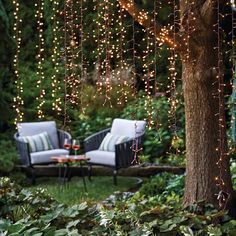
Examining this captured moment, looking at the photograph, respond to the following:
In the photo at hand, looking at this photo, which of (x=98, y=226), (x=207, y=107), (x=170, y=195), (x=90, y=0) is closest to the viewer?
(x=98, y=226)

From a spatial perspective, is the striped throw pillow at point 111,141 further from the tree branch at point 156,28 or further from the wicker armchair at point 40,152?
the tree branch at point 156,28

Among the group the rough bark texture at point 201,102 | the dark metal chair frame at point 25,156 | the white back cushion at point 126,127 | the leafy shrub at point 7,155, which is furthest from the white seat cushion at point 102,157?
the rough bark texture at point 201,102

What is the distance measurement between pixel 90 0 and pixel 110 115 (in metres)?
5.00

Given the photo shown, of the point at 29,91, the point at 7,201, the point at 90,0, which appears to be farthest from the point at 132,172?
the point at 7,201

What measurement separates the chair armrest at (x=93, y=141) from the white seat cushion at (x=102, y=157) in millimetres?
316

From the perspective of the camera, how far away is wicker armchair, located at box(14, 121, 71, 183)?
819cm

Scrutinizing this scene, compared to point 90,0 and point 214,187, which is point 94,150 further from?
point 214,187

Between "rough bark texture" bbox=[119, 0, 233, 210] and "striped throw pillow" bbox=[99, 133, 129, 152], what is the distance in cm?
373

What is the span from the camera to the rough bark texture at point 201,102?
4230 mm

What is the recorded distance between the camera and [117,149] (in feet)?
25.9

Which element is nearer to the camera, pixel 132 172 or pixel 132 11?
pixel 132 11

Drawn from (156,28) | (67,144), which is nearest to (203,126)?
(156,28)

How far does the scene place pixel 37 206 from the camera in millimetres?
4016

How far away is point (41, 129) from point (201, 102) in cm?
476
